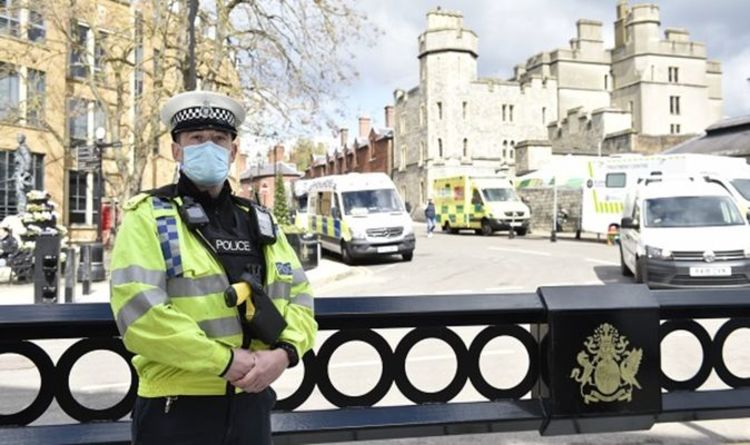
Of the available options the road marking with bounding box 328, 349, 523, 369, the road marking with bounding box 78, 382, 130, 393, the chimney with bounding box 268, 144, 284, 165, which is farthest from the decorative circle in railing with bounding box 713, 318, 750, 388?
the chimney with bounding box 268, 144, 284, 165

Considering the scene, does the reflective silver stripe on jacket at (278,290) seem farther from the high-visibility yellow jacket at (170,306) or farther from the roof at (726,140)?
the roof at (726,140)

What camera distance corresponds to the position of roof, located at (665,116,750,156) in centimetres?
3170

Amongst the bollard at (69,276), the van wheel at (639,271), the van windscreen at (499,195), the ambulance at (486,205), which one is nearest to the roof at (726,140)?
the ambulance at (486,205)

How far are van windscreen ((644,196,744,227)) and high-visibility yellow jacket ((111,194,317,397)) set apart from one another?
36.3 ft

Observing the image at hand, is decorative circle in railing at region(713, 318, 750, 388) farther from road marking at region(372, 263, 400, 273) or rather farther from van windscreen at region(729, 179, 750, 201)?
van windscreen at region(729, 179, 750, 201)

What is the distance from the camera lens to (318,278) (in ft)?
46.8

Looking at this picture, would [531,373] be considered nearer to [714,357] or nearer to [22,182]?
[714,357]

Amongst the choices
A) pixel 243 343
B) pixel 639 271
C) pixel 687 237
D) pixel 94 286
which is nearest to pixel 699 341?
pixel 243 343

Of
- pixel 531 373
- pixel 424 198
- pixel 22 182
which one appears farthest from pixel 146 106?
pixel 424 198

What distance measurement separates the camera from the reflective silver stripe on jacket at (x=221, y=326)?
6.43ft

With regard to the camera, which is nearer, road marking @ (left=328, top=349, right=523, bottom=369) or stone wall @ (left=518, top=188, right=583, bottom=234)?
road marking @ (left=328, top=349, right=523, bottom=369)

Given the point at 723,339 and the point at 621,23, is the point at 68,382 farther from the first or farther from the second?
the point at 621,23

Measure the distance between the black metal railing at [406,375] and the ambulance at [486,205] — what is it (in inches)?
1023

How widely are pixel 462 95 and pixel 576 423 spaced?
56.2m
